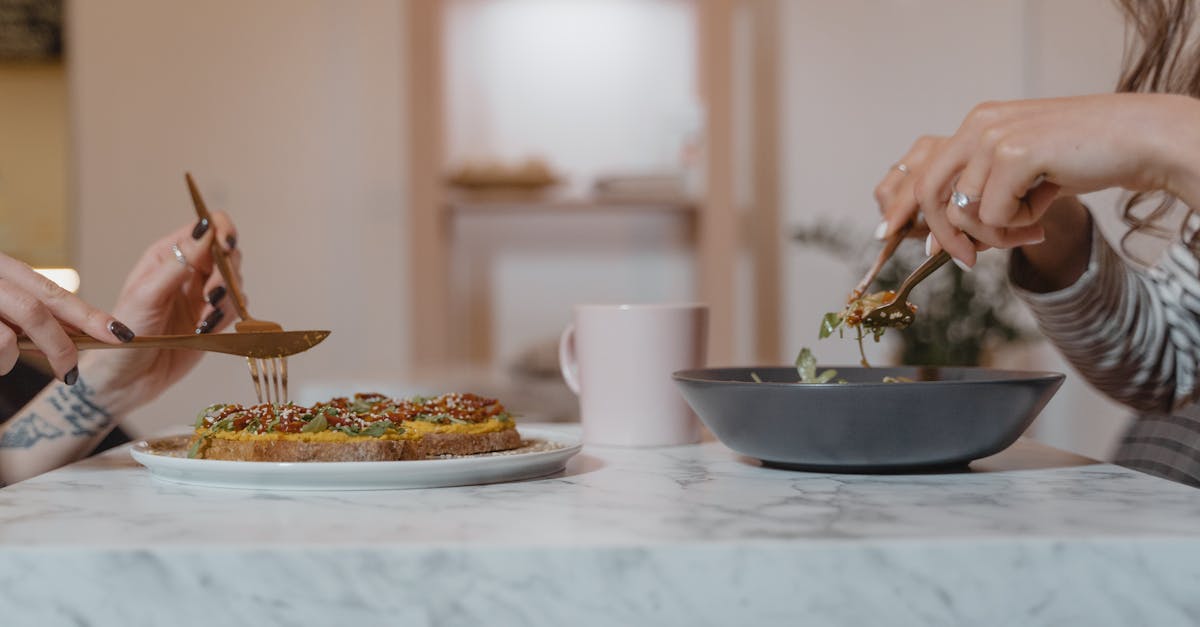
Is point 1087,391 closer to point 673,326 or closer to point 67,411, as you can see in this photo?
point 673,326

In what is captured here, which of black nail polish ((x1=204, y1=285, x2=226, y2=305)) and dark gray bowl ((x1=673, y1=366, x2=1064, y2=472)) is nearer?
dark gray bowl ((x1=673, y1=366, x2=1064, y2=472))

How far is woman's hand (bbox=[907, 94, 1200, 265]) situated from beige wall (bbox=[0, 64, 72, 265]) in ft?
10.9

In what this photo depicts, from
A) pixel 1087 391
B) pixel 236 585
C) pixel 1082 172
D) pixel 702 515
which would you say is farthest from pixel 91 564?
pixel 1087 391

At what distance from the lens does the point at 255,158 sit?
3.45 meters

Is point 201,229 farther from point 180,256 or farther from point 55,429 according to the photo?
point 55,429

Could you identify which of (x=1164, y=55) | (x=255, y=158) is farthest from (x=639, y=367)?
(x=255, y=158)

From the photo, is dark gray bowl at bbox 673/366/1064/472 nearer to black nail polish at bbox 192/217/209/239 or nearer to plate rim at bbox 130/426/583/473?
plate rim at bbox 130/426/583/473

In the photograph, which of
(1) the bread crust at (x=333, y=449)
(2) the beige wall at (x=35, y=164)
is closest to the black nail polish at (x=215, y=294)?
(1) the bread crust at (x=333, y=449)

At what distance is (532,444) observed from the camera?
0.84m

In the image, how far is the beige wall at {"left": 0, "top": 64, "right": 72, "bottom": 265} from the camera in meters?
3.44

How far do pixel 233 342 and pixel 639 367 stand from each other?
33cm

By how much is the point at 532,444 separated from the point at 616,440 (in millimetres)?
106

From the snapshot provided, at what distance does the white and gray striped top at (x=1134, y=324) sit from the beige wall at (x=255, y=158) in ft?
8.25

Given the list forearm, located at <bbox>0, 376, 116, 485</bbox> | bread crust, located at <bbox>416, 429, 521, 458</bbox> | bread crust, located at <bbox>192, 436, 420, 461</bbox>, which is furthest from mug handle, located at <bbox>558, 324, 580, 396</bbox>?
forearm, located at <bbox>0, 376, 116, 485</bbox>
